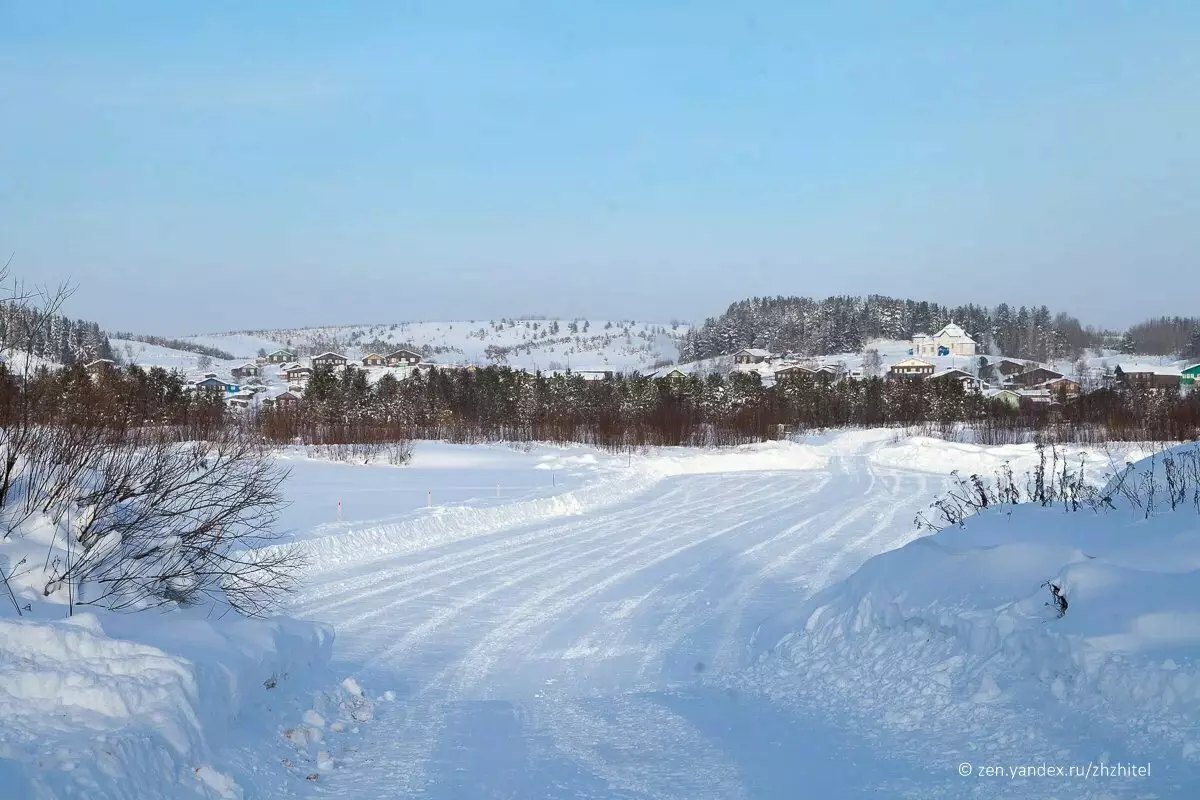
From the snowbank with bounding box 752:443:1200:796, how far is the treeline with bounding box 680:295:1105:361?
167m

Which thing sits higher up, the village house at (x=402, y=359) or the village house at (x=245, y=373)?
the village house at (x=402, y=359)

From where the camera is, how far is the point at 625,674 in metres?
9.00

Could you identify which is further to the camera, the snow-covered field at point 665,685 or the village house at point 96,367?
the village house at point 96,367

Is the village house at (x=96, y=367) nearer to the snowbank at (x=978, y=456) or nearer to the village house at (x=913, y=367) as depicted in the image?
the snowbank at (x=978, y=456)

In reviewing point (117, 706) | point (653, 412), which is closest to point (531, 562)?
point (117, 706)

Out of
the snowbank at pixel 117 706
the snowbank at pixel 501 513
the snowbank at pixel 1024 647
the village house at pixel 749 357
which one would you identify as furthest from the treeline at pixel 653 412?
the village house at pixel 749 357

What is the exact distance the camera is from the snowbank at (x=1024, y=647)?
5.68 metres

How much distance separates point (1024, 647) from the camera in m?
6.86

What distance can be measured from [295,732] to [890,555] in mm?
7041

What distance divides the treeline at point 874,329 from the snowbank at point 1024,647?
166573mm

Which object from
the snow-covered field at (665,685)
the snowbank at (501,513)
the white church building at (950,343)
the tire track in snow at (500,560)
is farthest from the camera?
the white church building at (950,343)

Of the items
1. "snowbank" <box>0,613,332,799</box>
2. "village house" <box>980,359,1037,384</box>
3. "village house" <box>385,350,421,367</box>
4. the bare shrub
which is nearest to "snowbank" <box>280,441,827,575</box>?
the bare shrub

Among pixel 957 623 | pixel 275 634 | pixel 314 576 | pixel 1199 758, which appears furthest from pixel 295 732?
pixel 314 576

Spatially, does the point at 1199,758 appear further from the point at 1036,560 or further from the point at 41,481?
the point at 41,481
